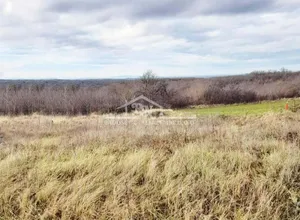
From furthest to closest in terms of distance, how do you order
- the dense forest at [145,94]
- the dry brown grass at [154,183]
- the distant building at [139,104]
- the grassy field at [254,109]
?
the dense forest at [145,94] < the distant building at [139,104] < the grassy field at [254,109] < the dry brown grass at [154,183]

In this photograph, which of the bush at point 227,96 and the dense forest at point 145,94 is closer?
the dense forest at point 145,94

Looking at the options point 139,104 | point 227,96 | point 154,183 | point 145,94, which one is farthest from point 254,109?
point 154,183

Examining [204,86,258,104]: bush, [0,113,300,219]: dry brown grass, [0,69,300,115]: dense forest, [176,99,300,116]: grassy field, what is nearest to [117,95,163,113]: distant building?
[0,69,300,115]: dense forest

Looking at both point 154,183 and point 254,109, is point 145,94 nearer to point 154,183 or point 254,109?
point 254,109

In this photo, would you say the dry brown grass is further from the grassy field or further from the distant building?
the distant building

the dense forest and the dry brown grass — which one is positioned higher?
the dry brown grass

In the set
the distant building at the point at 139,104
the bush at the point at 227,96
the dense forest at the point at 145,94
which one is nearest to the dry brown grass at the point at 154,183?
the distant building at the point at 139,104

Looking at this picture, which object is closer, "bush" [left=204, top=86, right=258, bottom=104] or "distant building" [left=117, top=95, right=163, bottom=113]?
"distant building" [left=117, top=95, right=163, bottom=113]

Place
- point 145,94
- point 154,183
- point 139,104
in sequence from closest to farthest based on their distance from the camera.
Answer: point 154,183 < point 139,104 < point 145,94

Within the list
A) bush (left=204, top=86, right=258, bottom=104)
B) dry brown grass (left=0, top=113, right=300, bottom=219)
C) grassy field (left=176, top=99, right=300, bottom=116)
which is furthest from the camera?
bush (left=204, top=86, right=258, bottom=104)

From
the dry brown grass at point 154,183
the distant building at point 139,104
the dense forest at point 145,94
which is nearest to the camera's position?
the dry brown grass at point 154,183

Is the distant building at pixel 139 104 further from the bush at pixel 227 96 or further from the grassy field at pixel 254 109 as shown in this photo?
the bush at pixel 227 96

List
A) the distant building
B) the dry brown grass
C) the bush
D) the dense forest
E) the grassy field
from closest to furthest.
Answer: the dry brown grass < the grassy field < the distant building < the dense forest < the bush

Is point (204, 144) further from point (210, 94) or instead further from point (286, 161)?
point (210, 94)
